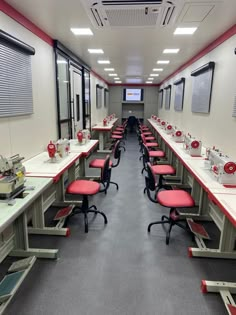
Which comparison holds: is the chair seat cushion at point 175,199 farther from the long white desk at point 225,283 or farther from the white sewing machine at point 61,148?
the white sewing machine at point 61,148

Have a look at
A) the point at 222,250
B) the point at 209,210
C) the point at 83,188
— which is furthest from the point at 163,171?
the point at 222,250

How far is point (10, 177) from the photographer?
1.79 metres

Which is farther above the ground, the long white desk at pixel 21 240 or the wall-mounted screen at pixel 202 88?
the wall-mounted screen at pixel 202 88

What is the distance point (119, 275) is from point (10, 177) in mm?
1283

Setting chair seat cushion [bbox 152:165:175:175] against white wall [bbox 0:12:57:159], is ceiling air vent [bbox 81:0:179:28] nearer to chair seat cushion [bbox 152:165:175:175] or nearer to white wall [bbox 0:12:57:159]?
white wall [bbox 0:12:57:159]

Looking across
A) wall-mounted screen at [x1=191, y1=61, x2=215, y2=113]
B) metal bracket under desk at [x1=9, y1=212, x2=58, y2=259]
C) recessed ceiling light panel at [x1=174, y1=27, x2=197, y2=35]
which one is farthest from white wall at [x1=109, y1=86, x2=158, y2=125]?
metal bracket under desk at [x1=9, y1=212, x2=58, y2=259]

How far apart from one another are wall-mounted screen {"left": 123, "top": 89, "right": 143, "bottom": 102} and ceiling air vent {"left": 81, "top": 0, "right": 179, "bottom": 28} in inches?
409

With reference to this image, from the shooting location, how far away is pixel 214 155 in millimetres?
2547

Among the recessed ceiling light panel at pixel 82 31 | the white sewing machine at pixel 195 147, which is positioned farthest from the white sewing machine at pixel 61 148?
the white sewing machine at pixel 195 147

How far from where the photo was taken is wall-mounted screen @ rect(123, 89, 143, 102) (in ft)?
42.0

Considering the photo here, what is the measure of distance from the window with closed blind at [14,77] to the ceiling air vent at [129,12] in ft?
2.90

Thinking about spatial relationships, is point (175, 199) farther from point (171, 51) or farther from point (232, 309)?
point (171, 51)

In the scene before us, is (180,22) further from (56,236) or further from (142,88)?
(142,88)

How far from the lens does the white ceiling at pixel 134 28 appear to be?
7.82 ft
